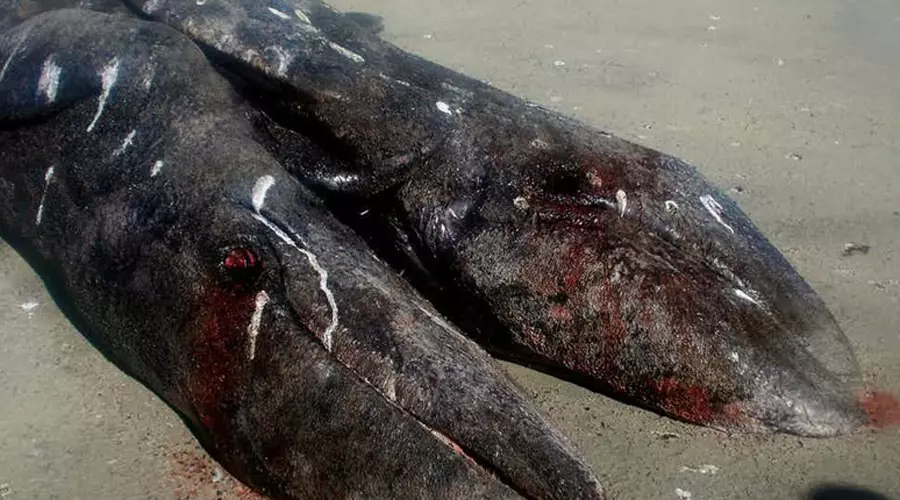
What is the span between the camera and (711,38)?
730 centimetres

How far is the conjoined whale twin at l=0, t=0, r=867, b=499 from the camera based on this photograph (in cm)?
294

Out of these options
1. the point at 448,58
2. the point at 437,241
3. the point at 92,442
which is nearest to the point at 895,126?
the point at 448,58

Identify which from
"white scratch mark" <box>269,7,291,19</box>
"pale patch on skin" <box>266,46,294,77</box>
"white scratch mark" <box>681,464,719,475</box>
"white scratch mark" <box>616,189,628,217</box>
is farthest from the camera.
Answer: "white scratch mark" <box>269,7,291,19</box>

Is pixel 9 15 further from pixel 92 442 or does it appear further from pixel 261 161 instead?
pixel 92 442

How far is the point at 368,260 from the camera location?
3.41 m

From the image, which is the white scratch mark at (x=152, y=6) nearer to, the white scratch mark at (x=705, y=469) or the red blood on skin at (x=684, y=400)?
the red blood on skin at (x=684, y=400)

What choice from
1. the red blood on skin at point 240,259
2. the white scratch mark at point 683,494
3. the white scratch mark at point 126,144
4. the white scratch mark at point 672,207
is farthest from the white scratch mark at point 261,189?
the white scratch mark at point 683,494

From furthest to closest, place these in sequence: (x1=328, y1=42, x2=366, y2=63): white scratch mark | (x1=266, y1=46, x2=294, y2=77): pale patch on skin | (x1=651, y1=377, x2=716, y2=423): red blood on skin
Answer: (x1=328, y1=42, x2=366, y2=63): white scratch mark → (x1=266, y1=46, x2=294, y2=77): pale patch on skin → (x1=651, y1=377, x2=716, y2=423): red blood on skin

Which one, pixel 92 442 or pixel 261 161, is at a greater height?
pixel 261 161

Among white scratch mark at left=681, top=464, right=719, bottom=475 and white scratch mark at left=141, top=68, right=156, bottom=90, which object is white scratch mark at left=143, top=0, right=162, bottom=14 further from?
white scratch mark at left=681, top=464, right=719, bottom=475

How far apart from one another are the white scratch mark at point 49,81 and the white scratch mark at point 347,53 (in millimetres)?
1150

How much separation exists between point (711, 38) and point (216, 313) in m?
5.27

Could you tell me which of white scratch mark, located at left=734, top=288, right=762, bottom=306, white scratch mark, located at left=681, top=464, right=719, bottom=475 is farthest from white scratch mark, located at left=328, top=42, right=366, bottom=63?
white scratch mark, located at left=681, top=464, right=719, bottom=475

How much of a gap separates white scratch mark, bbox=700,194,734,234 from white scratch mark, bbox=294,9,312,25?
2078 mm
